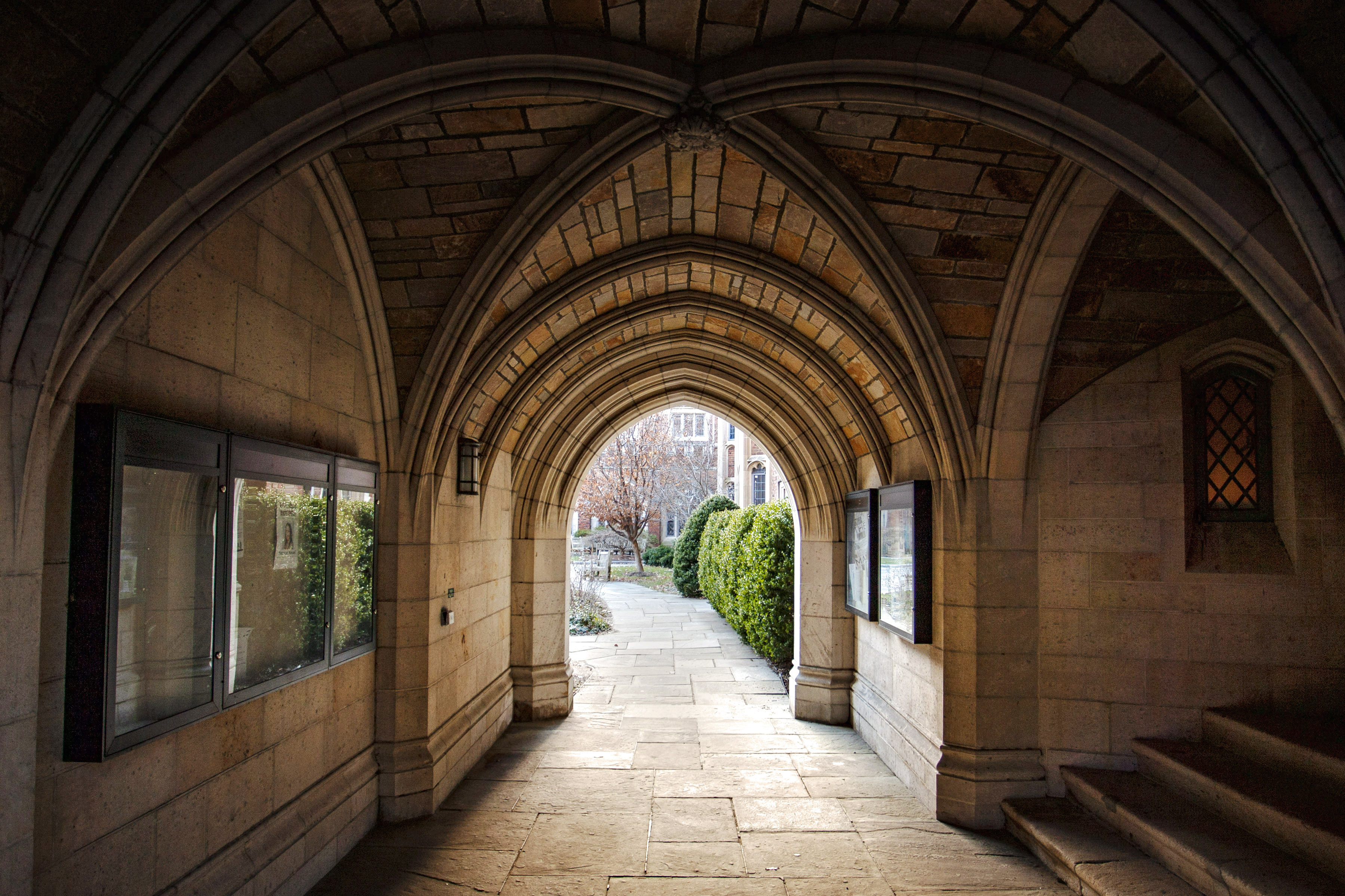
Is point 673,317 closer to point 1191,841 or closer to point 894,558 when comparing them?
point 894,558

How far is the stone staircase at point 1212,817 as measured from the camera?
3.13 meters

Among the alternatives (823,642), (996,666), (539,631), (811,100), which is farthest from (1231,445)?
(539,631)

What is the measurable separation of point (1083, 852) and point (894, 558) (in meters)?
2.17

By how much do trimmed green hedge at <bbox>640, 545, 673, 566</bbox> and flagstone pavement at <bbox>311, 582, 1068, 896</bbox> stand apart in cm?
1663

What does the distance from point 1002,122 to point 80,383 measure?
315 centimetres

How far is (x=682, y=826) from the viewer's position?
4594 millimetres

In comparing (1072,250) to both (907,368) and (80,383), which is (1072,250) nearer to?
(907,368)

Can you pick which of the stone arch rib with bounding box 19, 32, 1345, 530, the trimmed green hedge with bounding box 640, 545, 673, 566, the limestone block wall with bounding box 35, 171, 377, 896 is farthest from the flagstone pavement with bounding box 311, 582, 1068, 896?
the trimmed green hedge with bounding box 640, 545, 673, 566

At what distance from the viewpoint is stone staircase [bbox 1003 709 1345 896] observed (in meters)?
3.13

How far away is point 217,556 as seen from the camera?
114 inches

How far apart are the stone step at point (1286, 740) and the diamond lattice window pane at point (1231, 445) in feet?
3.81

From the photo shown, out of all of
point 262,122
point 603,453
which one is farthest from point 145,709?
point 603,453

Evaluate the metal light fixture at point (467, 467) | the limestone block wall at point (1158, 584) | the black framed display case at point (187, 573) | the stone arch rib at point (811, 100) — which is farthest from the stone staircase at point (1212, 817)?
the metal light fixture at point (467, 467)

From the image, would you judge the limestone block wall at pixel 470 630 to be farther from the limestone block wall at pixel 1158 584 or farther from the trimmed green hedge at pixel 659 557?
the trimmed green hedge at pixel 659 557
